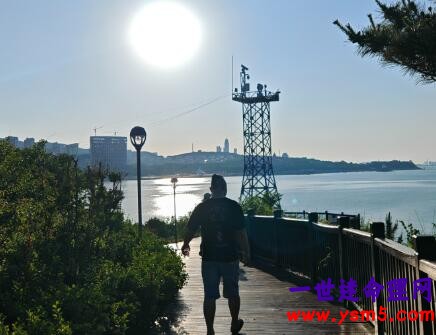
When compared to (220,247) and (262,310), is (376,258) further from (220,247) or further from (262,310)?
(262,310)

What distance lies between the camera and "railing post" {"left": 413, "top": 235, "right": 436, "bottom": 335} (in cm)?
354

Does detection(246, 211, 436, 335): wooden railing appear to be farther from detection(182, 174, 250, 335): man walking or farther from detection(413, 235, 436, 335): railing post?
detection(182, 174, 250, 335): man walking

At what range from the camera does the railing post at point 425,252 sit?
3.54 m

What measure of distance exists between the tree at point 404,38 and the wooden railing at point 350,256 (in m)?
2.55

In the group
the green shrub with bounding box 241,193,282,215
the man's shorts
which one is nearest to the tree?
the man's shorts

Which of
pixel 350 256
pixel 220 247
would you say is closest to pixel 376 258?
pixel 350 256

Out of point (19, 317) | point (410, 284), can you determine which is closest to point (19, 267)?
point (19, 317)

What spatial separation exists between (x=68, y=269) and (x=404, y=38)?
5553 millimetres

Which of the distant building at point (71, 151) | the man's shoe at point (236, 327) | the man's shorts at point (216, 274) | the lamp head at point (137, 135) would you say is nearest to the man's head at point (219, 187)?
the man's shorts at point (216, 274)

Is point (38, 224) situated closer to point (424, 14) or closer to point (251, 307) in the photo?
point (251, 307)

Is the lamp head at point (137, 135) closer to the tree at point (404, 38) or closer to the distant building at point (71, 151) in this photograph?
the distant building at point (71, 151)

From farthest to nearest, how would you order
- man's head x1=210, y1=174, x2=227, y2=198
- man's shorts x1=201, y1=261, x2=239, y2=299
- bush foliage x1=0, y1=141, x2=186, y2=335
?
man's head x1=210, y1=174, x2=227, y2=198, man's shorts x1=201, y1=261, x2=239, y2=299, bush foliage x1=0, y1=141, x2=186, y2=335

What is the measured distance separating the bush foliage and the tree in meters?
4.73

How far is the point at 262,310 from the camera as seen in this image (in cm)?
745
